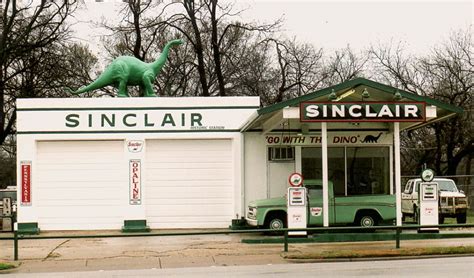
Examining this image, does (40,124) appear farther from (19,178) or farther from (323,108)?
(323,108)

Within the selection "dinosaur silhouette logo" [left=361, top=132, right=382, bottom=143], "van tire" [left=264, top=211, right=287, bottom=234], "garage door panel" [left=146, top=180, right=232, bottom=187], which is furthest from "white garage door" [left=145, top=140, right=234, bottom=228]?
"dinosaur silhouette logo" [left=361, top=132, right=382, bottom=143]

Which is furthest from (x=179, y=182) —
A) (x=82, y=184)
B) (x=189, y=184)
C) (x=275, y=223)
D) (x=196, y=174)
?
(x=275, y=223)

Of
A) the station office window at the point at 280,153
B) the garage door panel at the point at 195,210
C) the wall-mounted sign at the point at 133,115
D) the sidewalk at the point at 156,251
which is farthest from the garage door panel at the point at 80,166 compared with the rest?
the station office window at the point at 280,153

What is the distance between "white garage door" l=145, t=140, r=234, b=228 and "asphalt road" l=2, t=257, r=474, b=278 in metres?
9.59

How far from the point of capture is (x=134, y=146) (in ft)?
82.9

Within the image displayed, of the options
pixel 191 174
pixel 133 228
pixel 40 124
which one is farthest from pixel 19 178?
pixel 191 174

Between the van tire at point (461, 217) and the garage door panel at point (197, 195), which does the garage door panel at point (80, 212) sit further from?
the van tire at point (461, 217)

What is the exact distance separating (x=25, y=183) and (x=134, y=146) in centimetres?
379

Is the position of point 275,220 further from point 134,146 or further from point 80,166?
point 80,166

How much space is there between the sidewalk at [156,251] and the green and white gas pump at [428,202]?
2.92 ft

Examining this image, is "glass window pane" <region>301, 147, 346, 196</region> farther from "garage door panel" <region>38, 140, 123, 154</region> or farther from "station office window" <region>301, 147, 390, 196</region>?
"garage door panel" <region>38, 140, 123, 154</region>

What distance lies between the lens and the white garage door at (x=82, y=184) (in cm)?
2520

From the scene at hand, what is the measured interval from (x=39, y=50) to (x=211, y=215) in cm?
1836

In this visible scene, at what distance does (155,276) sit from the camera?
1488 centimetres
